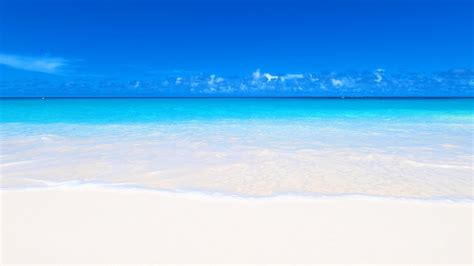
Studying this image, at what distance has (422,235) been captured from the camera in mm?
2633

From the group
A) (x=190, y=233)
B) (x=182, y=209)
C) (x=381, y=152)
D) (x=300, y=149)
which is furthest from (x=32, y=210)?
(x=381, y=152)

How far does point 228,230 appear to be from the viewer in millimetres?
2738

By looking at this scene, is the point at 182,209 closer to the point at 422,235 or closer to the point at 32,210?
the point at 32,210

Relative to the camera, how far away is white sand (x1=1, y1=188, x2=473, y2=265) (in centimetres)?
238

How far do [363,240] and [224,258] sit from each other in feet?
3.37

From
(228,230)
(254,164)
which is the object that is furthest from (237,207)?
(254,164)

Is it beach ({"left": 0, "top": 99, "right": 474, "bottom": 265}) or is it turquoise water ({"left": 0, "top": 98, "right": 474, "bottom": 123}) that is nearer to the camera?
beach ({"left": 0, "top": 99, "right": 474, "bottom": 265})

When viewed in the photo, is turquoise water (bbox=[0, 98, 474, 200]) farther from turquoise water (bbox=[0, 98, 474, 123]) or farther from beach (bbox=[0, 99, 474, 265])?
turquoise water (bbox=[0, 98, 474, 123])

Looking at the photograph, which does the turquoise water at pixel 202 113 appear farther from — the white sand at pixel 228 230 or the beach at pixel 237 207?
the white sand at pixel 228 230

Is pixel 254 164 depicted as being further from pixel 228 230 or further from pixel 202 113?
pixel 202 113

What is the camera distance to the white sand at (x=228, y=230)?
2.38 meters

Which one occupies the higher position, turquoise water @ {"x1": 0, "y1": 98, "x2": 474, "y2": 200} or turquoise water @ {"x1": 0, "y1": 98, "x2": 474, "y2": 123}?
turquoise water @ {"x1": 0, "y1": 98, "x2": 474, "y2": 200}

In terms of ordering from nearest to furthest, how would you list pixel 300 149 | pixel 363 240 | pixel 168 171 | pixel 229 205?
pixel 363 240 → pixel 229 205 → pixel 168 171 → pixel 300 149

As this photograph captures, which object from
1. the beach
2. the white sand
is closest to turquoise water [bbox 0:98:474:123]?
the beach
